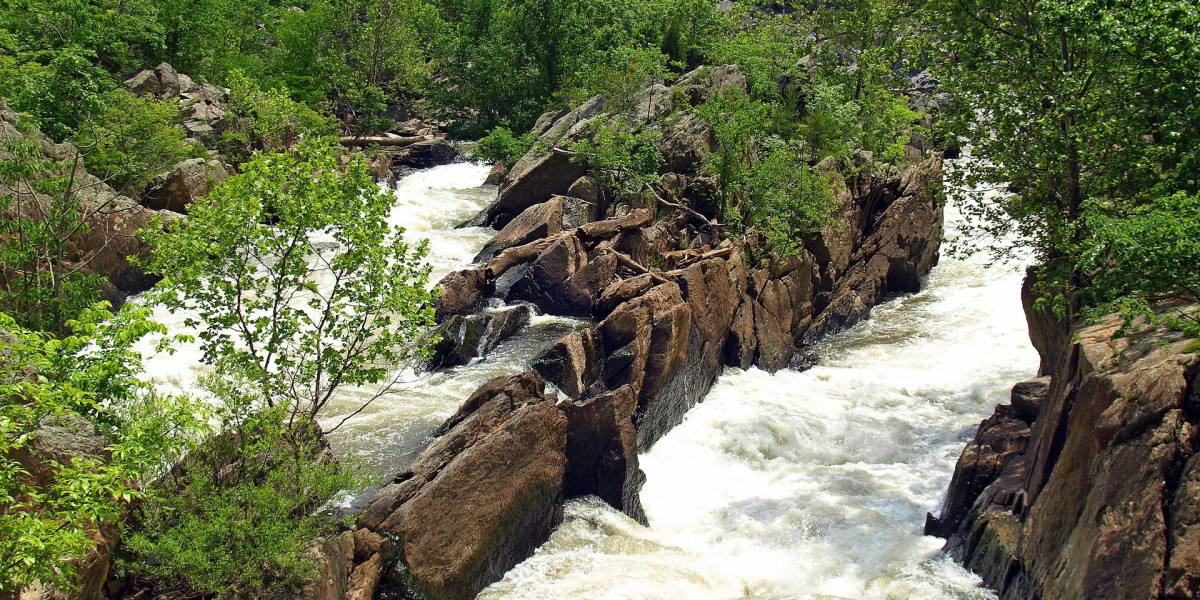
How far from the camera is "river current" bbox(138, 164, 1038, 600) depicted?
1316 cm

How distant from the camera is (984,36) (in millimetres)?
15422

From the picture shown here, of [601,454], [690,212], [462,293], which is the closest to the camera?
[601,454]

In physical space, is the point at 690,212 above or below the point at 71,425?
below

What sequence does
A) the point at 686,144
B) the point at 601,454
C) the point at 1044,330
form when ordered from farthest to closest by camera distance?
1. the point at 686,144
2. the point at 1044,330
3. the point at 601,454

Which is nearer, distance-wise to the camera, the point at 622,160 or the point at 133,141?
the point at 133,141

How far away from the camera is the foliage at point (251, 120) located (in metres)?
33.1

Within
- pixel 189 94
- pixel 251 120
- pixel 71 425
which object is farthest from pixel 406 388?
pixel 189 94

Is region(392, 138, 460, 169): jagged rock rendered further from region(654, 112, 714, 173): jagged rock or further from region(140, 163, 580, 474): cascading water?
region(654, 112, 714, 173): jagged rock

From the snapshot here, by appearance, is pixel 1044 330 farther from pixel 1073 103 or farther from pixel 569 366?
pixel 569 366

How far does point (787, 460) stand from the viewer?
1859cm

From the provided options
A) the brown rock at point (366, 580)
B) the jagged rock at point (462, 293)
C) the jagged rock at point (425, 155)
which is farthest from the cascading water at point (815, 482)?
the jagged rock at point (425, 155)

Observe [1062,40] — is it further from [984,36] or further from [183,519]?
[183,519]

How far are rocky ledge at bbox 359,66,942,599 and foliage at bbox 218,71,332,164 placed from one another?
10.2 m

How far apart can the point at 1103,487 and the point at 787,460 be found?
356 inches
